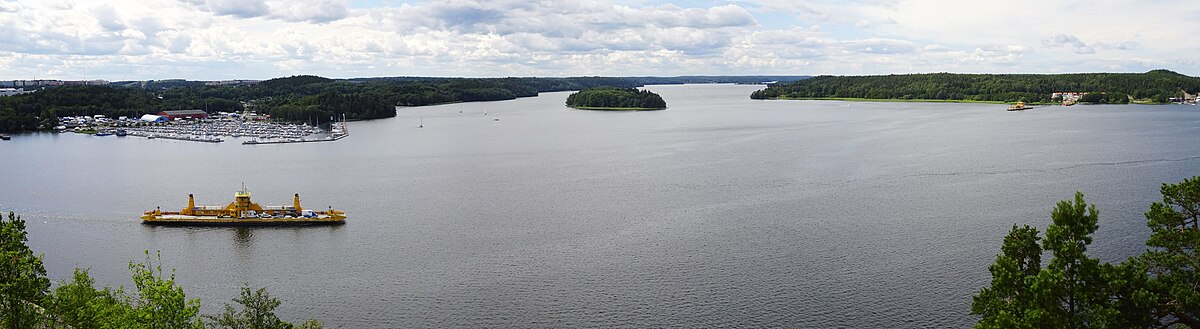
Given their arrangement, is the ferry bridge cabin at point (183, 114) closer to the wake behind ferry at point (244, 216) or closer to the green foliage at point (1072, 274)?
the wake behind ferry at point (244, 216)

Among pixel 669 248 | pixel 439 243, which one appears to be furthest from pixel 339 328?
pixel 669 248

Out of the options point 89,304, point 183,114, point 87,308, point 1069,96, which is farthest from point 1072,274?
point 1069,96

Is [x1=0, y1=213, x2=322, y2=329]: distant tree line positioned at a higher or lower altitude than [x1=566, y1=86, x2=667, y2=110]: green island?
lower

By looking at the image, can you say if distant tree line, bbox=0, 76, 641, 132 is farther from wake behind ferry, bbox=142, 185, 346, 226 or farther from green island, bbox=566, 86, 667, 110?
wake behind ferry, bbox=142, 185, 346, 226

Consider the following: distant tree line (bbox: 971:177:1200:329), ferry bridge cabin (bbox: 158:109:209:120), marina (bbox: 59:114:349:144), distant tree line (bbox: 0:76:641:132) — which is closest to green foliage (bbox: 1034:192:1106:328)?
distant tree line (bbox: 971:177:1200:329)

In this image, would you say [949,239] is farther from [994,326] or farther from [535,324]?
[994,326]
